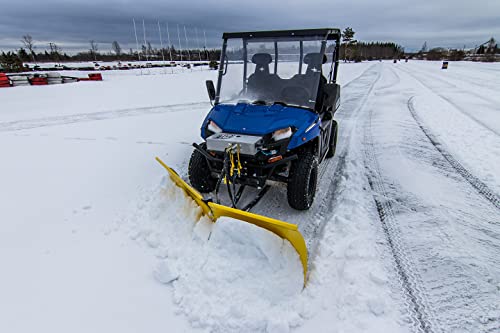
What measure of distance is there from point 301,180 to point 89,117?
310 inches

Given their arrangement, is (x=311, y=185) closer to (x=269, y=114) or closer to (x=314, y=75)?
(x=269, y=114)

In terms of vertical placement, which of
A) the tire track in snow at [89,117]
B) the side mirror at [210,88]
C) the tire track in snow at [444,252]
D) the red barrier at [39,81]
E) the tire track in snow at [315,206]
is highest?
the side mirror at [210,88]

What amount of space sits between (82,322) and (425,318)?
2520mm

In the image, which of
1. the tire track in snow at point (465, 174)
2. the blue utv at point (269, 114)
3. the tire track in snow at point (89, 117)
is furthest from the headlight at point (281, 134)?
the tire track in snow at point (89, 117)

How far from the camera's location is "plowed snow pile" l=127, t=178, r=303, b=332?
2066mm

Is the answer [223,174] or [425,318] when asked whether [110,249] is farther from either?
[425,318]

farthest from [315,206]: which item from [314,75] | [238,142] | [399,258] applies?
[314,75]

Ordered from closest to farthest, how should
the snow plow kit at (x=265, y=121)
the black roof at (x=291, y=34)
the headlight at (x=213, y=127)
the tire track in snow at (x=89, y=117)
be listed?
the snow plow kit at (x=265, y=121)
the headlight at (x=213, y=127)
the black roof at (x=291, y=34)
the tire track in snow at (x=89, y=117)

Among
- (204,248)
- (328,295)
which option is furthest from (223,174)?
(328,295)

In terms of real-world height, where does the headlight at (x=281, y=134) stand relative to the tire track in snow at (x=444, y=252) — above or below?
above

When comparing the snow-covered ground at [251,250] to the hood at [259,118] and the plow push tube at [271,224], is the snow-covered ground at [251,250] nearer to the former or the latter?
the plow push tube at [271,224]

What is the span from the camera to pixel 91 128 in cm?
723

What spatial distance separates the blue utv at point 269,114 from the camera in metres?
3.02

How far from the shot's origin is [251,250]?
238 centimetres
